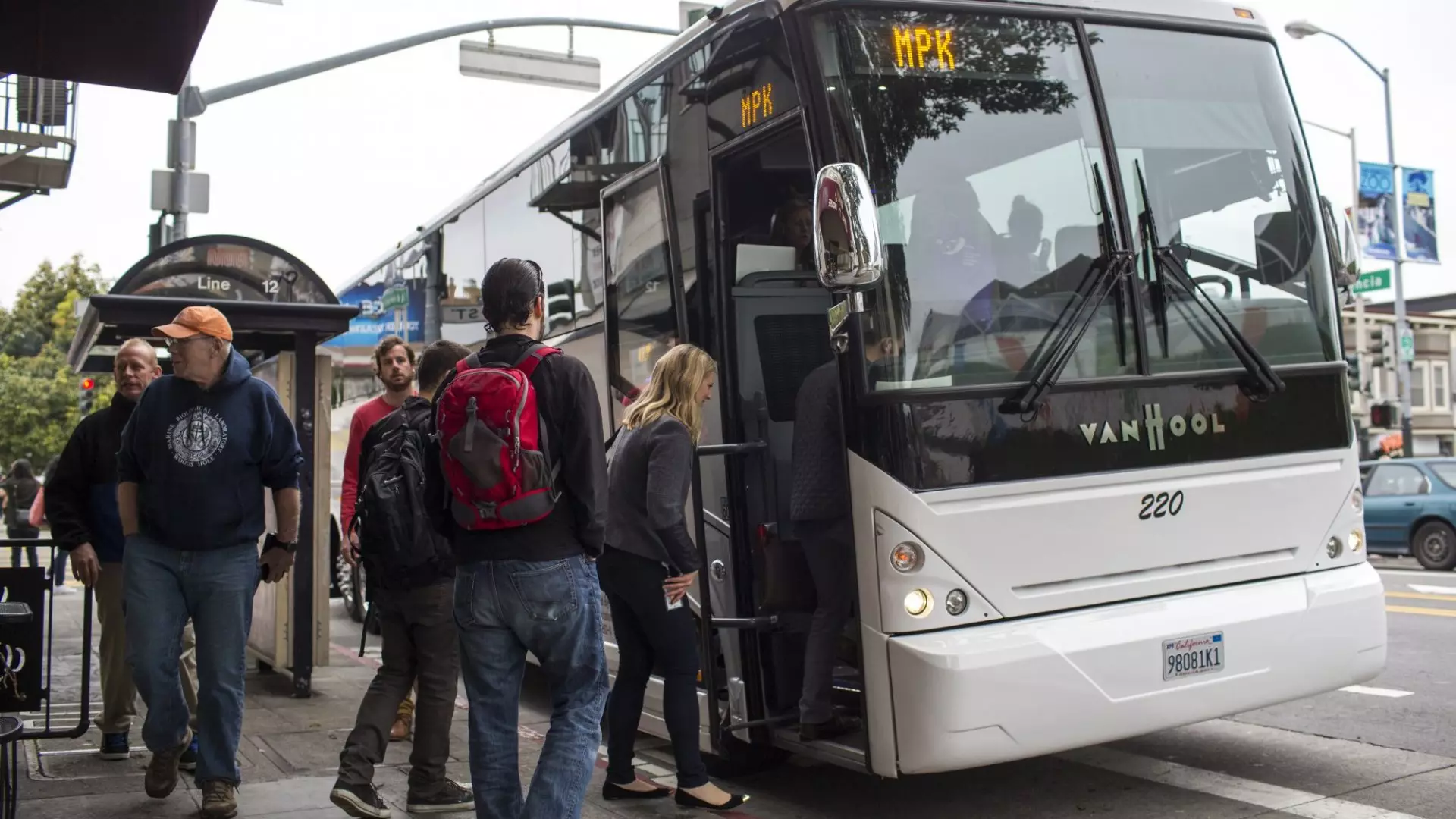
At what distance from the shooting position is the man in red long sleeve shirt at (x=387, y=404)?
6781 mm

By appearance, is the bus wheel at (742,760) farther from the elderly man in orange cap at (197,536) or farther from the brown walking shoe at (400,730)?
the elderly man in orange cap at (197,536)

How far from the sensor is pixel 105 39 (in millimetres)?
6125

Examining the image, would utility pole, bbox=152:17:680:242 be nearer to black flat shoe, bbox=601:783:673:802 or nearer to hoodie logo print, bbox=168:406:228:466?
hoodie logo print, bbox=168:406:228:466

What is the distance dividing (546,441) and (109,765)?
371 cm

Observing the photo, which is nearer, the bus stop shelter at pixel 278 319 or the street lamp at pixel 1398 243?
the bus stop shelter at pixel 278 319

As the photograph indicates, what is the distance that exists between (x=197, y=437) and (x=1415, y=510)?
16.5 m

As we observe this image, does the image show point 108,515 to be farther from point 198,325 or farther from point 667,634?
point 667,634

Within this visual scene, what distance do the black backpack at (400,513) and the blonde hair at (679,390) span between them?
0.90 metres

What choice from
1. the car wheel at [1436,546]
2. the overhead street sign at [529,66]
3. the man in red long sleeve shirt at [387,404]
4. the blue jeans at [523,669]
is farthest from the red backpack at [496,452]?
the car wheel at [1436,546]

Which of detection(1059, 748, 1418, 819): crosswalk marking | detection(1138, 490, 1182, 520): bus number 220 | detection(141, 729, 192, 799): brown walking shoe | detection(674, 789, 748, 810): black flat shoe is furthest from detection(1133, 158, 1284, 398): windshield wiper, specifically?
detection(141, 729, 192, 799): brown walking shoe

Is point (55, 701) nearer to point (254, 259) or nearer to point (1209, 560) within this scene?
point (254, 259)

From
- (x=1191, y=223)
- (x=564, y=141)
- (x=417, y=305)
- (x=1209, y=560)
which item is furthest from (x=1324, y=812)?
(x=417, y=305)

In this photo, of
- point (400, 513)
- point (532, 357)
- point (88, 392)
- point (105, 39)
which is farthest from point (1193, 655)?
point (88, 392)

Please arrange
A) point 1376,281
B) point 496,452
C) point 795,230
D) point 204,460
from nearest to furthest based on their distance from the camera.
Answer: point 496,452 < point 204,460 < point 795,230 < point 1376,281
